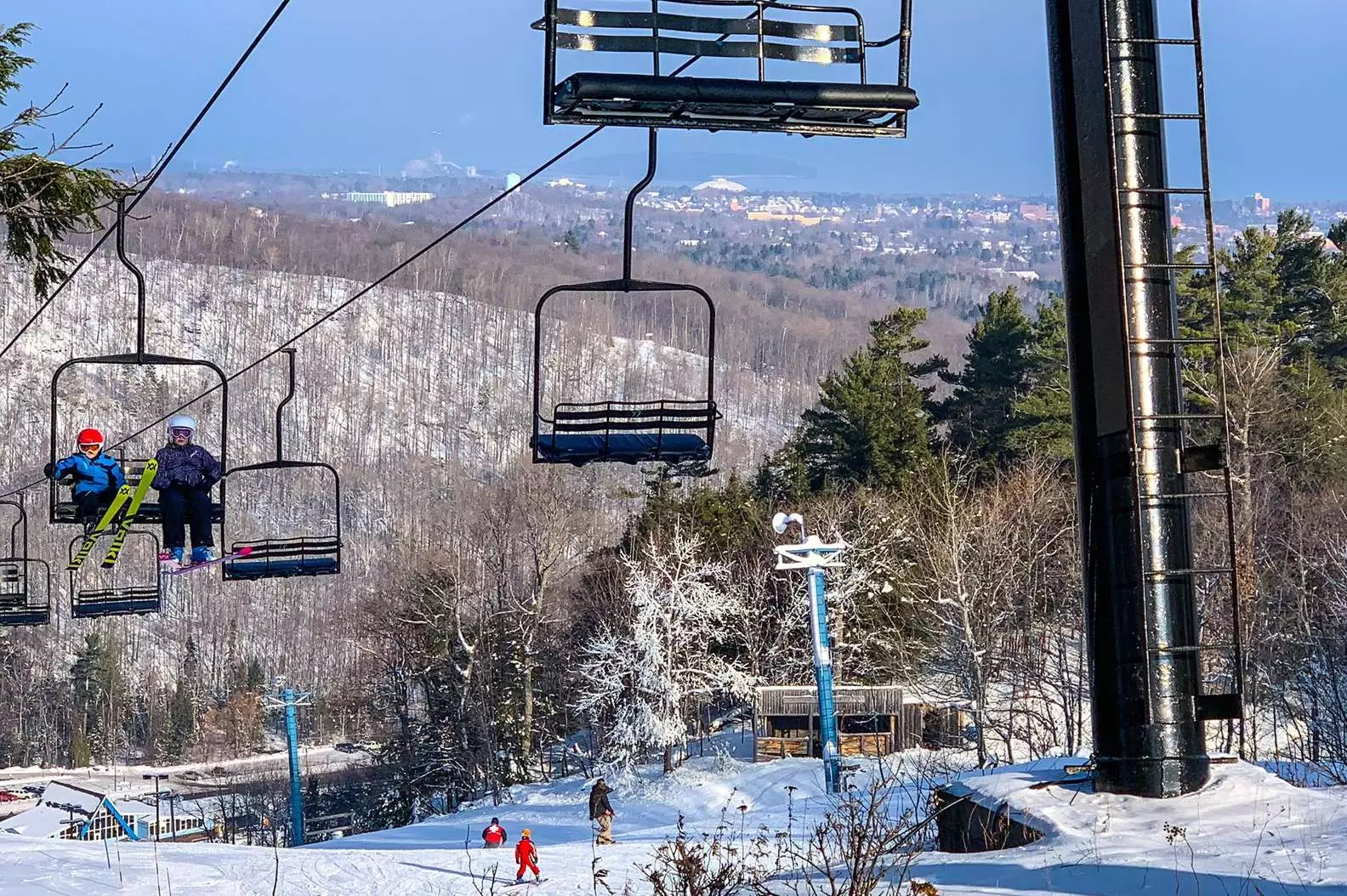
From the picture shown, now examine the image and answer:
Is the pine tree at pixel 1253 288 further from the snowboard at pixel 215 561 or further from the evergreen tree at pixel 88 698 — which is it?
the evergreen tree at pixel 88 698

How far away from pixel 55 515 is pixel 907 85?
913cm

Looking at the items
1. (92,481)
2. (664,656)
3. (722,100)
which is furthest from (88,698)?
(722,100)

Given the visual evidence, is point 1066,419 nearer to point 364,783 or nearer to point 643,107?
point 364,783

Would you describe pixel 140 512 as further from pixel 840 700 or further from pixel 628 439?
pixel 840 700

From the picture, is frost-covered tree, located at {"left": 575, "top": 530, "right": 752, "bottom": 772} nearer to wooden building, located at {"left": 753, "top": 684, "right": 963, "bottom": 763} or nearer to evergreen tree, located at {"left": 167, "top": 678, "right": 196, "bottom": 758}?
wooden building, located at {"left": 753, "top": 684, "right": 963, "bottom": 763}

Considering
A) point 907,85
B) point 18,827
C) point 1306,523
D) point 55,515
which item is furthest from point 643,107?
point 18,827

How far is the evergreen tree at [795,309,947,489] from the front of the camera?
50031mm

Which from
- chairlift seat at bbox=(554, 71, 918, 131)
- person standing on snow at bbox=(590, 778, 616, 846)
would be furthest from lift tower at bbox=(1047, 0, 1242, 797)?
person standing on snow at bbox=(590, 778, 616, 846)

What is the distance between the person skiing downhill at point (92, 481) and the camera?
1279 cm

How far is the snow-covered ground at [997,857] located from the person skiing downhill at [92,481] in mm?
3459

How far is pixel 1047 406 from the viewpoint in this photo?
4725 centimetres

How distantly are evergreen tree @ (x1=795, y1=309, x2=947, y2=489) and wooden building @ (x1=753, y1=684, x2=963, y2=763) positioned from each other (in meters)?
9.77

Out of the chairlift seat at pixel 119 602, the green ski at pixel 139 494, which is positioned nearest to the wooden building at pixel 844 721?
the chairlift seat at pixel 119 602

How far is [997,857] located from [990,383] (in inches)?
1836
